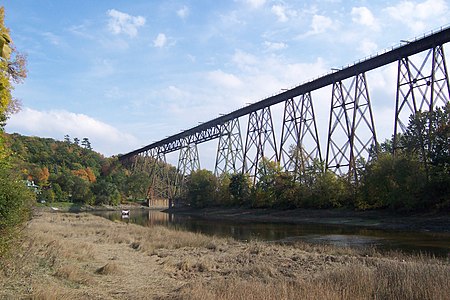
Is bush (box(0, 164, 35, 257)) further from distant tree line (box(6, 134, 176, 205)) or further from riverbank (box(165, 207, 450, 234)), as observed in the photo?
distant tree line (box(6, 134, 176, 205))

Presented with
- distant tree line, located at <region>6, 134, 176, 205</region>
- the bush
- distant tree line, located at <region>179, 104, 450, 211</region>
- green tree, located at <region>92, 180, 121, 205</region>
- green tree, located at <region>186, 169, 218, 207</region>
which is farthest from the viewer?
green tree, located at <region>92, 180, 121, 205</region>

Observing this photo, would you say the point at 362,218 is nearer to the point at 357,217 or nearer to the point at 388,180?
the point at 357,217

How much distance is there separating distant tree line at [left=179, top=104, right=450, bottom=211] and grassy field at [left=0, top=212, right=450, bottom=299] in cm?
1667

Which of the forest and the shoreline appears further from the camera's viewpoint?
the forest

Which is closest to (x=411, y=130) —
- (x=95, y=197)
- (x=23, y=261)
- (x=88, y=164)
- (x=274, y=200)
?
(x=274, y=200)

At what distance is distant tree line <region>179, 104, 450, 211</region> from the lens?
28.5 m

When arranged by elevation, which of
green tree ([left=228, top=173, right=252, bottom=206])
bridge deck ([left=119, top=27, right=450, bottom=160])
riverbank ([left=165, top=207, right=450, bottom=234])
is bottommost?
riverbank ([left=165, top=207, right=450, bottom=234])

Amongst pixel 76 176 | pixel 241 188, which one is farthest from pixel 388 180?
pixel 76 176

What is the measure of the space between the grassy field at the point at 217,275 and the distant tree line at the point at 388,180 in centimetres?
1667

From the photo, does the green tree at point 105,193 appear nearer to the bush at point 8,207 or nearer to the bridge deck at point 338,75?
the bridge deck at point 338,75

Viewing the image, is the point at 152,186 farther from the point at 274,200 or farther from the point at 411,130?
the point at 411,130

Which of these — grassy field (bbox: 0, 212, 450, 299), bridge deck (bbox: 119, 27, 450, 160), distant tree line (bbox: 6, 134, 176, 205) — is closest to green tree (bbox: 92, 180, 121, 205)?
distant tree line (bbox: 6, 134, 176, 205)

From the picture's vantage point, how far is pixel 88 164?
5059 inches

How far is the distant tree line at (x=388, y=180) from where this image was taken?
28.5 m
